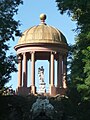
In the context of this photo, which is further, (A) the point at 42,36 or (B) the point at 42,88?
(A) the point at 42,36

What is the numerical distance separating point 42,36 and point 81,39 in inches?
783

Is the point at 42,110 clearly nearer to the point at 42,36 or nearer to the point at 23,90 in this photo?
the point at 23,90

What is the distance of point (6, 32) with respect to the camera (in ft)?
87.8

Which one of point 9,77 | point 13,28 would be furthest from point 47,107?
point 13,28

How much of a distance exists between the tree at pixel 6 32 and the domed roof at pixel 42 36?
1718 centimetres

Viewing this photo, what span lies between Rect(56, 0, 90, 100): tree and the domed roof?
1719 centimetres

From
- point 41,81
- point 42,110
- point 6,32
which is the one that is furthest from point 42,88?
point 6,32

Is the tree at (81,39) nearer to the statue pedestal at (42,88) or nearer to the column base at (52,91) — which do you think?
the column base at (52,91)

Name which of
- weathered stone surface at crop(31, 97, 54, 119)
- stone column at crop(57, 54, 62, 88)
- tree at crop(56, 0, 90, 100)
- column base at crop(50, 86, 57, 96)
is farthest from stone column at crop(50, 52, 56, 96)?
tree at crop(56, 0, 90, 100)

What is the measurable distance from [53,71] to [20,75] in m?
3.50

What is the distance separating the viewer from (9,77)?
29.1 metres

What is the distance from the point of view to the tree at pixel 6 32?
26.5m

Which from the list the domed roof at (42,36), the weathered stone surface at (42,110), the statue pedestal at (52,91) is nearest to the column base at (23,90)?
the statue pedestal at (52,91)

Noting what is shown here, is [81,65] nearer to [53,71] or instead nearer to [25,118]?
[25,118]
